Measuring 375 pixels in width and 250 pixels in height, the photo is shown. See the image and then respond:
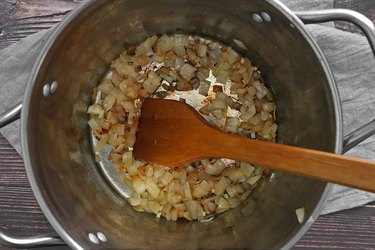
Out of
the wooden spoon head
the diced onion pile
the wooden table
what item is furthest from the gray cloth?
the wooden spoon head

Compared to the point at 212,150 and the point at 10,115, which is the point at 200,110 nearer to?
the point at 212,150

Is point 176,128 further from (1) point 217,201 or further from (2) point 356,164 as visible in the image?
(2) point 356,164

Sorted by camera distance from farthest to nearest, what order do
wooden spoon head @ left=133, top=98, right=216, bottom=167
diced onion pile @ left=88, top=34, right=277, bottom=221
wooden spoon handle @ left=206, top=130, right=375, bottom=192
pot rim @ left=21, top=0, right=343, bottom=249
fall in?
diced onion pile @ left=88, top=34, right=277, bottom=221
wooden spoon head @ left=133, top=98, right=216, bottom=167
pot rim @ left=21, top=0, right=343, bottom=249
wooden spoon handle @ left=206, top=130, right=375, bottom=192

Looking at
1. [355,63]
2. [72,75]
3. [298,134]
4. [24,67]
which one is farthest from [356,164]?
[24,67]

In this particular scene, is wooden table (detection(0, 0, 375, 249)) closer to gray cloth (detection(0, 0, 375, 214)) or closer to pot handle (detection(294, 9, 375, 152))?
gray cloth (detection(0, 0, 375, 214))

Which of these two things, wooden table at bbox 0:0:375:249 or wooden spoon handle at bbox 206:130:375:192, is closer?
wooden spoon handle at bbox 206:130:375:192

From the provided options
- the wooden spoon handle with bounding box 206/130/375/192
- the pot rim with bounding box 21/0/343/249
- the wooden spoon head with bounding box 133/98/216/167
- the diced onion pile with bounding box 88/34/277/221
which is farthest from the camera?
the diced onion pile with bounding box 88/34/277/221
